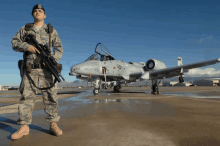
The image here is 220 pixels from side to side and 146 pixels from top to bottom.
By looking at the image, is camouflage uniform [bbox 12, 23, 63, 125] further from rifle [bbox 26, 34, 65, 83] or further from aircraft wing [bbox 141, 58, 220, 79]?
aircraft wing [bbox 141, 58, 220, 79]

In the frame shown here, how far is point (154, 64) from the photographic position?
53.8 feet

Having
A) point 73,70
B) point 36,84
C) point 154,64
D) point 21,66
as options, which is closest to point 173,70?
point 154,64

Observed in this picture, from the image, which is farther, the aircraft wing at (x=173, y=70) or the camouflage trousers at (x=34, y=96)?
the aircraft wing at (x=173, y=70)

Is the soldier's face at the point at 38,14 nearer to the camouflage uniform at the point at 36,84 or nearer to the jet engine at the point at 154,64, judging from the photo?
the camouflage uniform at the point at 36,84

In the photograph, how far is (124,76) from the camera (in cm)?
1595

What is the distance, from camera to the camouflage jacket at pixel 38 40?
2.97 meters

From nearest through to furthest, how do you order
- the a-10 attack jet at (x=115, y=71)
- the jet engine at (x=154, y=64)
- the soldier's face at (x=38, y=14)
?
1. the soldier's face at (x=38, y=14)
2. the a-10 attack jet at (x=115, y=71)
3. the jet engine at (x=154, y=64)

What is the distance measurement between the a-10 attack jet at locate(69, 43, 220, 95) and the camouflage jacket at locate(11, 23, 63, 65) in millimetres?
8868

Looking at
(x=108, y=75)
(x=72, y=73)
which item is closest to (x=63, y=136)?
(x=72, y=73)

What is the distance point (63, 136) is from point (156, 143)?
5.44 feet

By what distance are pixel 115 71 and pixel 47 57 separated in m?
12.2

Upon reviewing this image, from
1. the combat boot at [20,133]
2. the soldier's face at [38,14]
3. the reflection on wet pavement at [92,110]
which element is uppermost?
the soldier's face at [38,14]

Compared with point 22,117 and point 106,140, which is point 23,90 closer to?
point 22,117

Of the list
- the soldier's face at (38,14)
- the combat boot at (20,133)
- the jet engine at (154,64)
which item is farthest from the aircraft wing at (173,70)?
the combat boot at (20,133)
